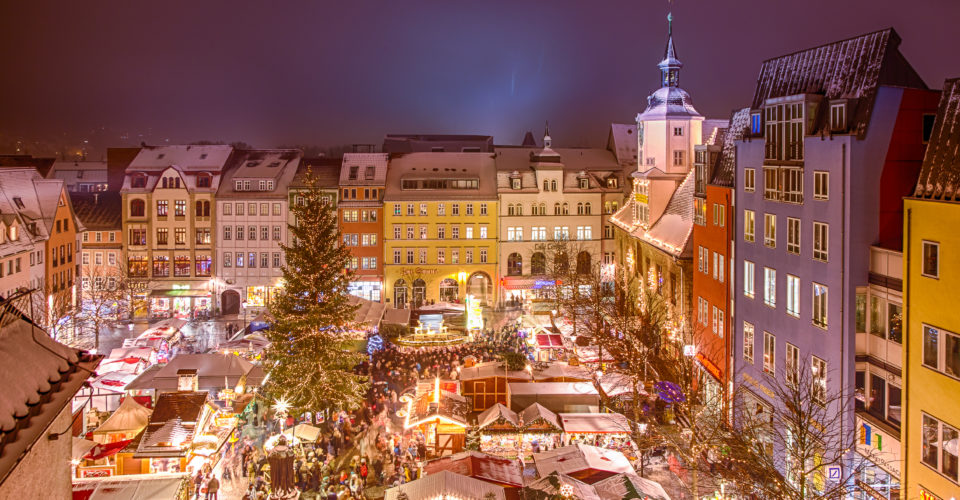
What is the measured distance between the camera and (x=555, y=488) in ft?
66.1

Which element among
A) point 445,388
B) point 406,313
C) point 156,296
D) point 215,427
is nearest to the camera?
point 215,427

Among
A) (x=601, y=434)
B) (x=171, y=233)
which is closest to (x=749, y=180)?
(x=601, y=434)

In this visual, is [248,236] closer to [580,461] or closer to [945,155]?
[580,461]

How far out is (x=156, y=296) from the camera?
61094 mm

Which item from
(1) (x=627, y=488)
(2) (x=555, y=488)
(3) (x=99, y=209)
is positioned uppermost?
(3) (x=99, y=209)

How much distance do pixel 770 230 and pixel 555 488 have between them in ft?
47.0

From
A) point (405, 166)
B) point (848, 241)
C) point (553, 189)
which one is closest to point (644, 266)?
point (553, 189)

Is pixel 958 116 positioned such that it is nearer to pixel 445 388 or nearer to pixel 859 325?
pixel 859 325

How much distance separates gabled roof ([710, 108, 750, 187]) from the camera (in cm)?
3409

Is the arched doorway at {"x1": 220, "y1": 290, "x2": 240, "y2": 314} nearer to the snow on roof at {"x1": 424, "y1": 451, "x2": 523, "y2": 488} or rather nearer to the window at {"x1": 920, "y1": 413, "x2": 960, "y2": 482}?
the snow on roof at {"x1": 424, "y1": 451, "x2": 523, "y2": 488}

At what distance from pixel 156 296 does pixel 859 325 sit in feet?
175

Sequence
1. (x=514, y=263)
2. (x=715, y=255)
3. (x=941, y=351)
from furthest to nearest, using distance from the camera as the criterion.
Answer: (x=514, y=263)
(x=715, y=255)
(x=941, y=351)

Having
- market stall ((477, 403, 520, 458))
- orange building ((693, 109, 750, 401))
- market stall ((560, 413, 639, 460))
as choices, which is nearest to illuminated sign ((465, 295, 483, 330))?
orange building ((693, 109, 750, 401))

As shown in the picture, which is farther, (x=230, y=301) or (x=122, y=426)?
(x=230, y=301)
